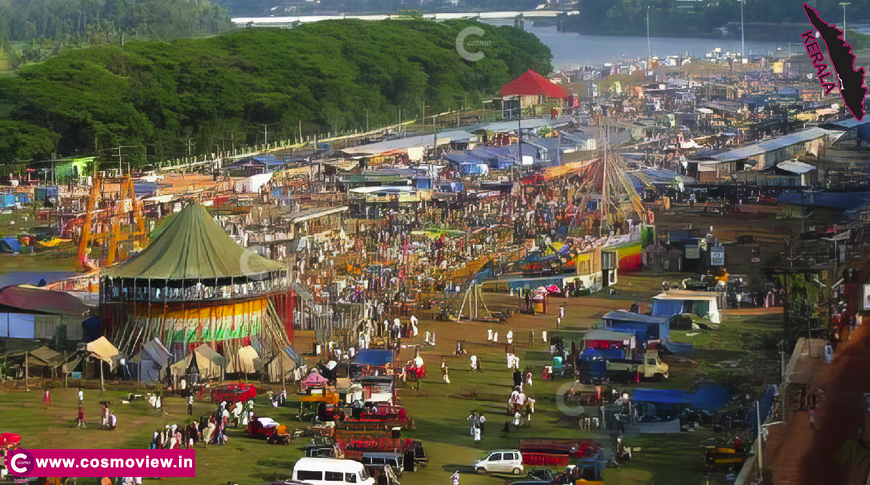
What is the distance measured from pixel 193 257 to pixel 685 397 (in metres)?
8.61

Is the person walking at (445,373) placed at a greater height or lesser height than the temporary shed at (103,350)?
lesser

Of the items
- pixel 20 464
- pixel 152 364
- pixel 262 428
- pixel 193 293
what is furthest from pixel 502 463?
pixel 193 293

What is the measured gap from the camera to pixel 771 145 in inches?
1881

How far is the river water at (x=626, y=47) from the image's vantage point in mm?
76375

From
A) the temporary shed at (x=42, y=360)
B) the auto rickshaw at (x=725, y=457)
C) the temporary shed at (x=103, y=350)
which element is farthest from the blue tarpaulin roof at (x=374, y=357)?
the auto rickshaw at (x=725, y=457)

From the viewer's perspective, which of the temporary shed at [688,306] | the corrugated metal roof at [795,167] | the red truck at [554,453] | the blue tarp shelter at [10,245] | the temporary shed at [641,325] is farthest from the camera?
the corrugated metal roof at [795,167]

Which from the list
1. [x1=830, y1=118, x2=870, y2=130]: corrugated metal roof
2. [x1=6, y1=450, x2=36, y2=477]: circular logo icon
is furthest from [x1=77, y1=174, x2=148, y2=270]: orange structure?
[x1=830, y1=118, x2=870, y2=130]: corrugated metal roof

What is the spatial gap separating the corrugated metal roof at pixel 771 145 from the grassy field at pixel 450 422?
2161 centimetres

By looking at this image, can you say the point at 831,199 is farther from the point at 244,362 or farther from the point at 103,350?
the point at 103,350

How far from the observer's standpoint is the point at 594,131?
55281 mm

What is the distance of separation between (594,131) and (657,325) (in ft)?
107

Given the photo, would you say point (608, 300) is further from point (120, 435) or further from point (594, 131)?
point (594, 131)

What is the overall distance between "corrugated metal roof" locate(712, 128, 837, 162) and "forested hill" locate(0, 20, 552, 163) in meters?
22.1

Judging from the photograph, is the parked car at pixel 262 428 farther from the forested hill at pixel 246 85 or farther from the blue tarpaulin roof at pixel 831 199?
the forested hill at pixel 246 85
